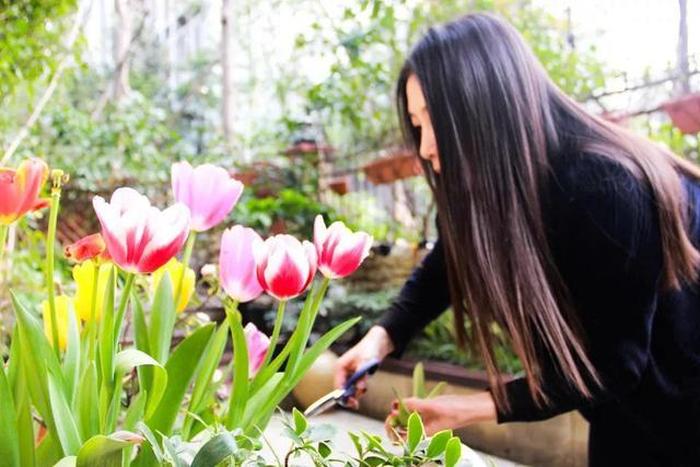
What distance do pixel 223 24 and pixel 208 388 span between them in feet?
18.2

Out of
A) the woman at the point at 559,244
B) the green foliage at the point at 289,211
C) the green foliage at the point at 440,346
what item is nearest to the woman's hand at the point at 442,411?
the woman at the point at 559,244

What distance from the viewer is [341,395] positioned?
0.73 meters

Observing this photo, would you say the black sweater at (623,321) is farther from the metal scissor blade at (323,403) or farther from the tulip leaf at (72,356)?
the tulip leaf at (72,356)

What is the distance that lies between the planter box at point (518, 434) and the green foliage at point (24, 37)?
4.65 ft

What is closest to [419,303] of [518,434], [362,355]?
[362,355]

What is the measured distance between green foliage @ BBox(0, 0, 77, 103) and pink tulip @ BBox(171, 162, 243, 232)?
1.52m

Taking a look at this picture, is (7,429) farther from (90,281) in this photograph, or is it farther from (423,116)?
(423,116)

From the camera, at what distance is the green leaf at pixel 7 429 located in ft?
1.32

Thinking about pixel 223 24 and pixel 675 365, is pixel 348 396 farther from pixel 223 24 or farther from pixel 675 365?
pixel 223 24

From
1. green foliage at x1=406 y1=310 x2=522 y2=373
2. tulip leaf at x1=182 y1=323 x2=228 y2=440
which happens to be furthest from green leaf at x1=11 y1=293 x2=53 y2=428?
green foliage at x1=406 y1=310 x2=522 y2=373

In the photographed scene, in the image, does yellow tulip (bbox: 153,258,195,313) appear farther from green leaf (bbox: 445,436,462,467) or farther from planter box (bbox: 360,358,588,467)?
planter box (bbox: 360,358,588,467)

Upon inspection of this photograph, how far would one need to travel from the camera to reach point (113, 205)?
1.34 ft

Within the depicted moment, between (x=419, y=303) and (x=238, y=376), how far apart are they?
2.20ft

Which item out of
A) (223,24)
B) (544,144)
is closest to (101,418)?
(544,144)
